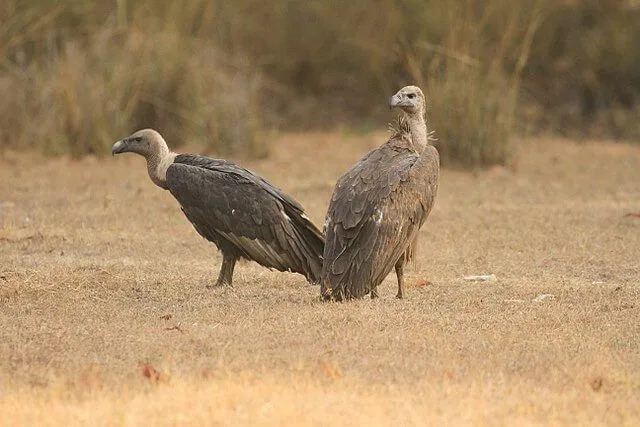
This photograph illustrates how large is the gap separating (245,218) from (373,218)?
1.10 m

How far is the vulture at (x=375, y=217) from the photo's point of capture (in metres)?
7.31

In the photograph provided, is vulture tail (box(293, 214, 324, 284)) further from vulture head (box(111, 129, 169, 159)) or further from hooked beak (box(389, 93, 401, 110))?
vulture head (box(111, 129, 169, 159))

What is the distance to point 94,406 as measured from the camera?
5262mm

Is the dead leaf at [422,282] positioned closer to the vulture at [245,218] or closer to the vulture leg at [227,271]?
the vulture at [245,218]

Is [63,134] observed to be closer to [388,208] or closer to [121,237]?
[121,237]

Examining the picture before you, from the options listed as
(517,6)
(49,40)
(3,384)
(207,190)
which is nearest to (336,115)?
(517,6)

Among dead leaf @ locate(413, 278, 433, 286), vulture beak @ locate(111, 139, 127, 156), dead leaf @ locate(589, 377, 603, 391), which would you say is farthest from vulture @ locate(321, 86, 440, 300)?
vulture beak @ locate(111, 139, 127, 156)

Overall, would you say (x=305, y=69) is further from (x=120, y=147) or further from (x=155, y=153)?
(x=155, y=153)

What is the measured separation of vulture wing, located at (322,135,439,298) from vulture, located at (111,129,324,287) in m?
0.56

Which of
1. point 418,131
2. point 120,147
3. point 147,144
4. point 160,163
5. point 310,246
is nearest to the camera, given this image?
point 310,246

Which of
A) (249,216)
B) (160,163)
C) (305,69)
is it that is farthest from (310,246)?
(305,69)

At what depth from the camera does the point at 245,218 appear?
8203 mm

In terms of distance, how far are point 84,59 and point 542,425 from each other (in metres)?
10.9

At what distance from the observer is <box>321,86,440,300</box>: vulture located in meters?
7.31
